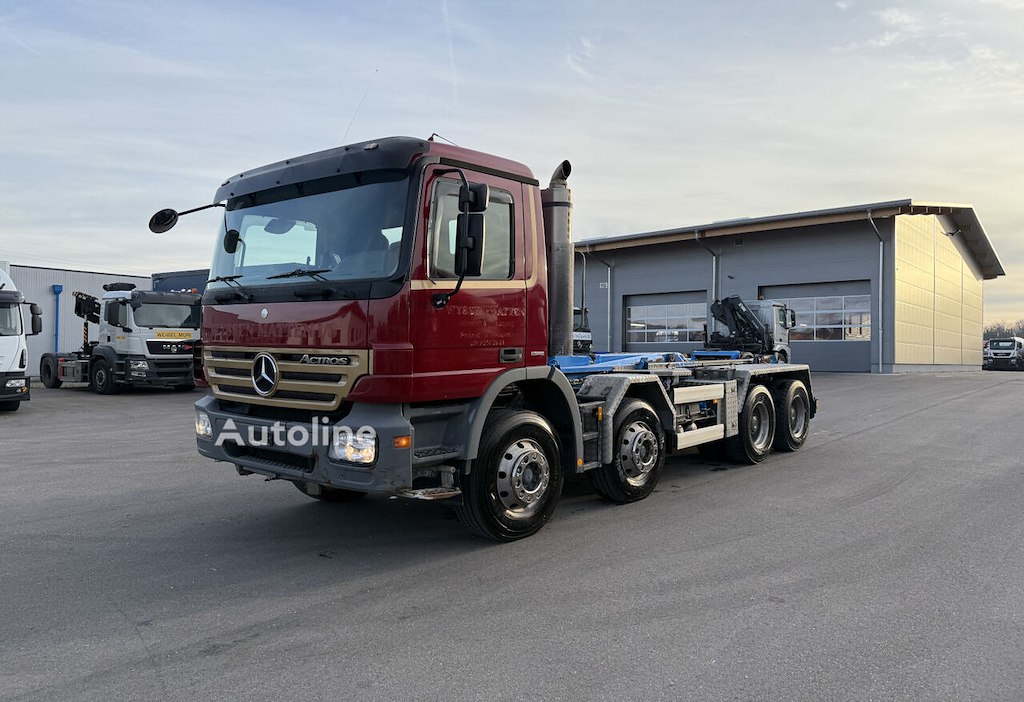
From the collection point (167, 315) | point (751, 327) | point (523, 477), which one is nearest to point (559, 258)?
point (523, 477)

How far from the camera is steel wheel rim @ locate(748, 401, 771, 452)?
9125 millimetres

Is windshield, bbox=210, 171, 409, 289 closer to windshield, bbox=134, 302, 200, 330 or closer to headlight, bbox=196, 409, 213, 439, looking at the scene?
headlight, bbox=196, 409, 213, 439

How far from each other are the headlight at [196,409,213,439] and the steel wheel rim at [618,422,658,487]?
11.3ft

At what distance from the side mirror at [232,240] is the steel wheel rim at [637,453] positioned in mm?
3641

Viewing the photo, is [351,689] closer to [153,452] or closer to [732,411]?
[732,411]

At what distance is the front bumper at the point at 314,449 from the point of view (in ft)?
14.8

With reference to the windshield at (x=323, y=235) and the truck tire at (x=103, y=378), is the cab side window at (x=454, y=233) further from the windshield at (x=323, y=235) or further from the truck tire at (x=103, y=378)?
the truck tire at (x=103, y=378)

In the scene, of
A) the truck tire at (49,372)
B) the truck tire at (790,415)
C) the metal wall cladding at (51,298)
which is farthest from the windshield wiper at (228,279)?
the metal wall cladding at (51,298)

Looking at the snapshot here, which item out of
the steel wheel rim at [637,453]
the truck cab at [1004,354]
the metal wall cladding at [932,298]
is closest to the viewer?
the steel wheel rim at [637,453]

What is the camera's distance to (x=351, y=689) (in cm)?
320

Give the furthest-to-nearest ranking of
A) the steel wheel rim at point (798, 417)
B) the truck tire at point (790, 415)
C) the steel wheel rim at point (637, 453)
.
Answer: the steel wheel rim at point (798, 417), the truck tire at point (790, 415), the steel wheel rim at point (637, 453)

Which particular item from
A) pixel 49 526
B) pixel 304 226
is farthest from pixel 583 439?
pixel 49 526

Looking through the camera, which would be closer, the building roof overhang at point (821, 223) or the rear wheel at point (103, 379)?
the rear wheel at point (103, 379)

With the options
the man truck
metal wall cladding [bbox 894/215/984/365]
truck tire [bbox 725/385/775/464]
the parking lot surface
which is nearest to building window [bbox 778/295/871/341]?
metal wall cladding [bbox 894/215/984/365]
